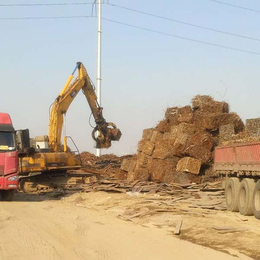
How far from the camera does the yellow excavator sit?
80.8 ft

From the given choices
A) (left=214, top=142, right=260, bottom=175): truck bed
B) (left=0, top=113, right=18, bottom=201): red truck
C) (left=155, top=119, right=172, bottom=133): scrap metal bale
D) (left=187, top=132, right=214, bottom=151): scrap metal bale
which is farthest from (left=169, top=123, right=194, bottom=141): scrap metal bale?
(left=0, top=113, right=18, bottom=201): red truck

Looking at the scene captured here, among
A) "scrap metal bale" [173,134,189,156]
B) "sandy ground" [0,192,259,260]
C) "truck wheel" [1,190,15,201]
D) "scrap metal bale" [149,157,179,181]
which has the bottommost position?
"sandy ground" [0,192,259,260]

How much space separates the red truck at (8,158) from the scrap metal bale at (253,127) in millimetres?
9403

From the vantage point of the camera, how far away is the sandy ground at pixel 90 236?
9297mm

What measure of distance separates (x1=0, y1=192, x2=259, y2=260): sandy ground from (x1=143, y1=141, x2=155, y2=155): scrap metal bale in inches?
312

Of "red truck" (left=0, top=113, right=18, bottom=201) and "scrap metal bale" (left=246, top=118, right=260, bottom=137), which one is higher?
"scrap metal bale" (left=246, top=118, right=260, bottom=137)

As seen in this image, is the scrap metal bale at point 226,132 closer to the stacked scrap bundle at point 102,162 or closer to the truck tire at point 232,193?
the truck tire at point 232,193

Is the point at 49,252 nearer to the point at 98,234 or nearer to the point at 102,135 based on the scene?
the point at 98,234

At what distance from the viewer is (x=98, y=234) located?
38.3 ft

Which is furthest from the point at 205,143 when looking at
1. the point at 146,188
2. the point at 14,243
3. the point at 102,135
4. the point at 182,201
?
the point at 14,243

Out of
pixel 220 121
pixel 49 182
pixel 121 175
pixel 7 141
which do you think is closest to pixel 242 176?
pixel 220 121

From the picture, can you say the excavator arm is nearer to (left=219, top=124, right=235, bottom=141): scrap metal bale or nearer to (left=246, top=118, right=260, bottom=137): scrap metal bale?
(left=219, top=124, right=235, bottom=141): scrap metal bale

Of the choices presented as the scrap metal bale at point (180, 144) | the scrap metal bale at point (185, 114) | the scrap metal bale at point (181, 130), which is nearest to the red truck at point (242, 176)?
the scrap metal bale at point (180, 144)

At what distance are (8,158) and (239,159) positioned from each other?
30.9 feet
